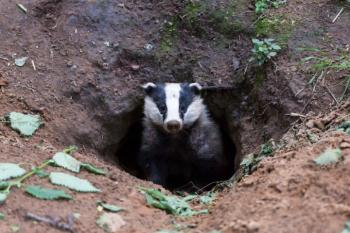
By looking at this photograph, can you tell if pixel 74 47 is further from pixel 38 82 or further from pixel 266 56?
pixel 266 56

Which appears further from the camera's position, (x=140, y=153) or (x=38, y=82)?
(x=140, y=153)

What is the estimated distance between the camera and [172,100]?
6.89 metres

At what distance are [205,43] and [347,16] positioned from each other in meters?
1.55

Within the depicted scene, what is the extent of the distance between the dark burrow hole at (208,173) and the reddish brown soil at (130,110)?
1.75 ft

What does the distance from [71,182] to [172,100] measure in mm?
2970

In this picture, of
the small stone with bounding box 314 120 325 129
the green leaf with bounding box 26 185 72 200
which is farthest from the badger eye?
the green leaf with bounding box 26 185 72 200

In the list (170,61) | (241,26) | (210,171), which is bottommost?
(210,171)

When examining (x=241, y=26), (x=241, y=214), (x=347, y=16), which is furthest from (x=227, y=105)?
(x=241, y=214)

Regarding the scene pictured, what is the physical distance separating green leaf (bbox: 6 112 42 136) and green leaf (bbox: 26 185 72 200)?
132 cm

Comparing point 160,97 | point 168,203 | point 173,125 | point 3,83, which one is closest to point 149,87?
point 160,97

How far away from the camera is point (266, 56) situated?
241 inches

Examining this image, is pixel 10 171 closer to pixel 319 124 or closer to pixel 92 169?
pixel 92 169

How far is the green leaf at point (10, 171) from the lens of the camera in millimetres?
3955

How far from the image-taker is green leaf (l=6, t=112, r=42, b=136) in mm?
5141
